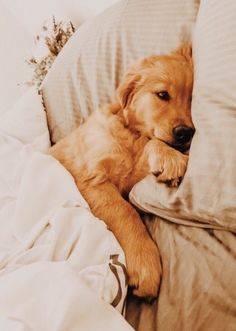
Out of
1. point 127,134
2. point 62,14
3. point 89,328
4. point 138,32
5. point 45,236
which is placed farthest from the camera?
point 62,14

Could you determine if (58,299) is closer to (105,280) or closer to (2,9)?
(105,280)

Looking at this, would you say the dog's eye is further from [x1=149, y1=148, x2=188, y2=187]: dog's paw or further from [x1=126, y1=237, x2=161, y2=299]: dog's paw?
[x1=126, y1=237, x2=161, y2=299]: dog's paw

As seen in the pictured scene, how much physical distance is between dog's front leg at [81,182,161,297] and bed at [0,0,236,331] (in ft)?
0.10

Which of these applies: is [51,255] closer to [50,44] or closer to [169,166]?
[169,166]

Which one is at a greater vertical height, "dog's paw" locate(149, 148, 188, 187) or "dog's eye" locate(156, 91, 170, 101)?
"dog's eye" locate(156, 91, 170, 101)

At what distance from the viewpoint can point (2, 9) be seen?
321 cm

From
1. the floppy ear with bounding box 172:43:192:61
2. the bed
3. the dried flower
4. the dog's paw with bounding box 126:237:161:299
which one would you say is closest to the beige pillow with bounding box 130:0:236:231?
the bed

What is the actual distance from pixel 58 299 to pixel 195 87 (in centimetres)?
73

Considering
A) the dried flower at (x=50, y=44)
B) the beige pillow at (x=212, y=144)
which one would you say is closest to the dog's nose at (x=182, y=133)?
the beige pillow at (x=212, y=144)

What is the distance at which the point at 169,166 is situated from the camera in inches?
44.0

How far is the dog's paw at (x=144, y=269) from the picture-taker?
1000 millimetres

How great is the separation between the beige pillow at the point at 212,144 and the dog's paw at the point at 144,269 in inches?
4.3

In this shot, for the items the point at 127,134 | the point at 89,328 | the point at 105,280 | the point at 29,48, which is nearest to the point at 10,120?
the point at 127,134

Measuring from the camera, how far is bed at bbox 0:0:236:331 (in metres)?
0.82
